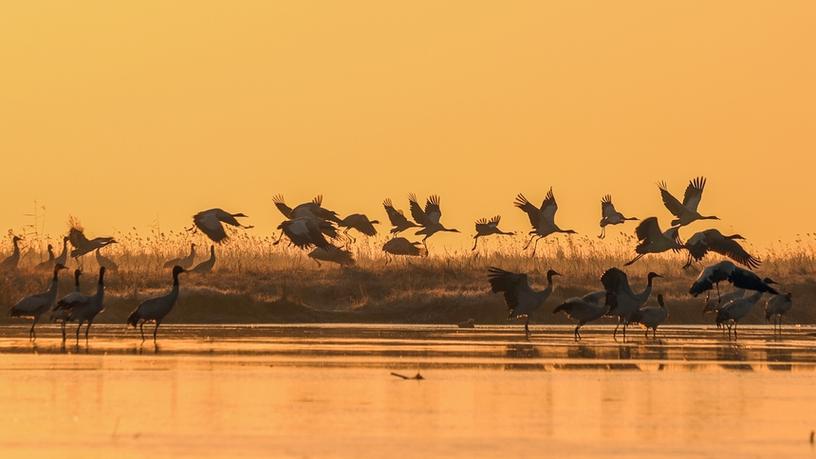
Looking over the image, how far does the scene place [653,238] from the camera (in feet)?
151

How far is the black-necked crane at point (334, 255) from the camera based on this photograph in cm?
5794

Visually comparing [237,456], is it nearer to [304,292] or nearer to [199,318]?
[199,318]

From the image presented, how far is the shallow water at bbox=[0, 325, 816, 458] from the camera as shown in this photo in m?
16.5

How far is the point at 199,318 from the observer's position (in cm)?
4566

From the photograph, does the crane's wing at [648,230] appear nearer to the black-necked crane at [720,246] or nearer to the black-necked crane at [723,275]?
the black-necked crane at [720,246]

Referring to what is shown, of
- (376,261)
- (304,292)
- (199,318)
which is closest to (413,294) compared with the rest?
(304,292)

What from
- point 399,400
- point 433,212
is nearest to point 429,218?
point 433,212

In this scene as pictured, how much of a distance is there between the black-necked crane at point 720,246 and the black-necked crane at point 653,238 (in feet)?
14.0

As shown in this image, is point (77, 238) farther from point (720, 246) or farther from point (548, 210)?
point (720, 246)

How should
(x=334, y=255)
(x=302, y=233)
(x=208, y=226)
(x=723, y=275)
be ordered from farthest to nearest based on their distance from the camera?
(x=334, y=255), (x=302, y=233), (x=208, y=226), (x=723, y=275)

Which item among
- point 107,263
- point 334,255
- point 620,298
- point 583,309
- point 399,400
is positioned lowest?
point 399,400

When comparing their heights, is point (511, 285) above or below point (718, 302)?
above

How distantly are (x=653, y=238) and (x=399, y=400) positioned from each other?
86.7 ft

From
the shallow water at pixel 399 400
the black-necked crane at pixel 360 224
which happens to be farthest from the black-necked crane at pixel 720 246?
the black-necked crane at pixel 360 224
